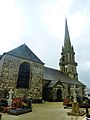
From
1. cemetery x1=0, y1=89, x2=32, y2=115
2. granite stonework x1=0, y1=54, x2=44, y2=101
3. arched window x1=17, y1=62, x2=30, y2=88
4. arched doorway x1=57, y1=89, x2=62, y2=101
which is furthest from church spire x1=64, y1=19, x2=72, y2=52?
cemetery x1=0, y1=89, x2=32, y2=115

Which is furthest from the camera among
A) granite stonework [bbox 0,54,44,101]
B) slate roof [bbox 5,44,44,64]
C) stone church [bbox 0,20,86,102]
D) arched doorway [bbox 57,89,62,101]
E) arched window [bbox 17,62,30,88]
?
arched doorway [bbox 57,89,62,101]

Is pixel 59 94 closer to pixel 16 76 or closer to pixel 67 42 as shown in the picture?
pixel 16 76

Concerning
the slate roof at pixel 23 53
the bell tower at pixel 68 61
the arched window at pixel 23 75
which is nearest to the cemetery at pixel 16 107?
the arched window at pixel 23 75

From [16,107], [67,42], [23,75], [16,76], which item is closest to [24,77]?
[23,75]

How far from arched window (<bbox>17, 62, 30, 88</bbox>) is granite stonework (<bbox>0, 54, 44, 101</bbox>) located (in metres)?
0.49

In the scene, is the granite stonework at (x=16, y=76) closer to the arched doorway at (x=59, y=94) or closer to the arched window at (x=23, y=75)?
the arched window at (x=23, y=75)

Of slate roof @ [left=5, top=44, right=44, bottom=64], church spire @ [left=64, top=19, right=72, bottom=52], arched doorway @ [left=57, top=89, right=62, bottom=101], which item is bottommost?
arched doorway @ [left=57, top=89, right=62, bottom=101]

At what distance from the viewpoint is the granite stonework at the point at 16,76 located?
1714 cm

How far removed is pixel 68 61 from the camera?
130 ft

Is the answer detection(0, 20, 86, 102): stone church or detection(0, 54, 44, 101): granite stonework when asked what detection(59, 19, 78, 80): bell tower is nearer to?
detection(0, 20, 86, 102): stone church

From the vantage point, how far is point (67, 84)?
31.3m

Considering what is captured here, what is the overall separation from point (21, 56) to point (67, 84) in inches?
655

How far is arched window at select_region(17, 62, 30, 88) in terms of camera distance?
18681mm

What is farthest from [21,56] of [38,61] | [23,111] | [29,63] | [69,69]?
[69,69]
